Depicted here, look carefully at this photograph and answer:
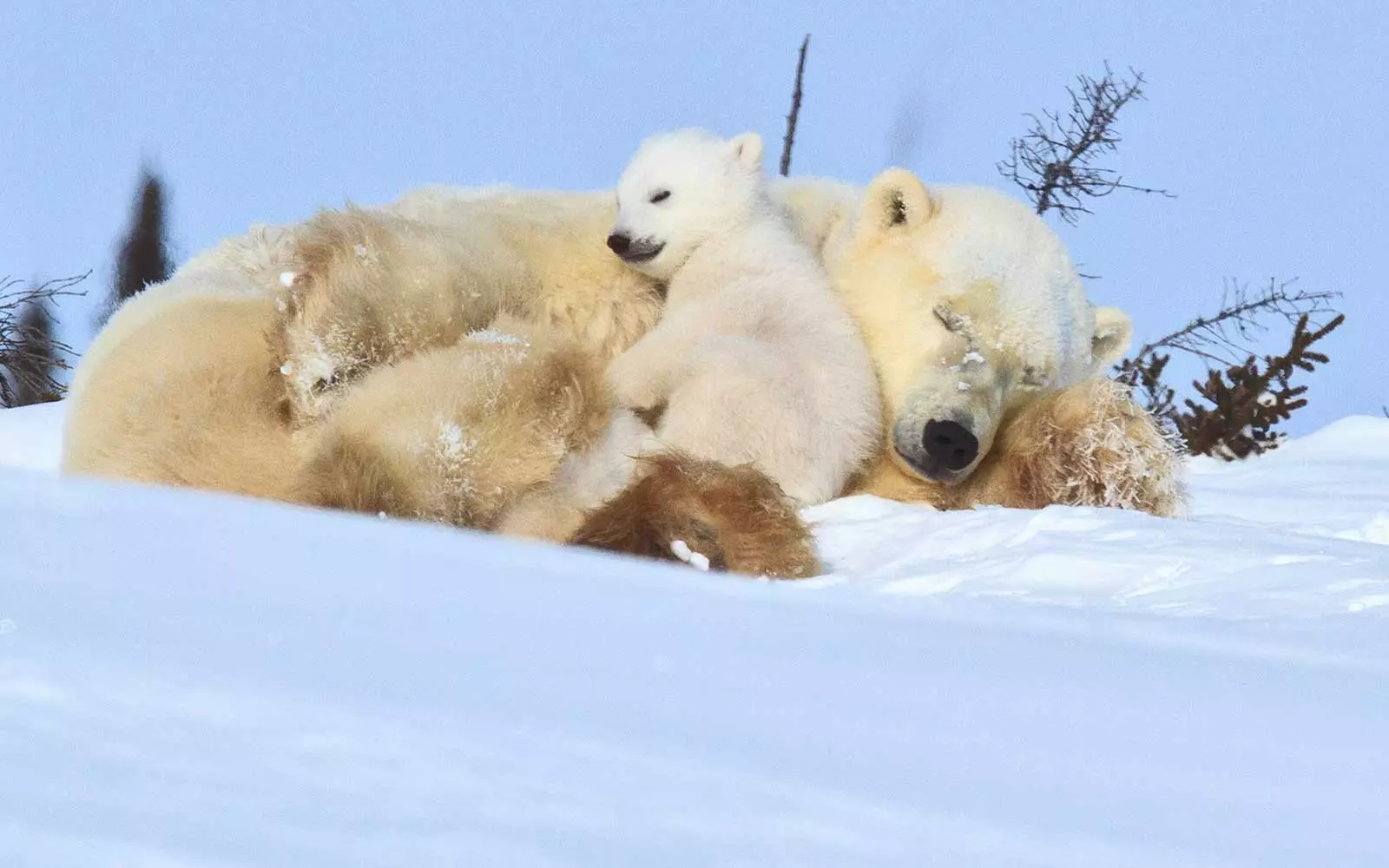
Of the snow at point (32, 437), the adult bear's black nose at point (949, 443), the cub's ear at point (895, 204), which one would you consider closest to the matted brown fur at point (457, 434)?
the adult bear's black nose at point (949, 443)

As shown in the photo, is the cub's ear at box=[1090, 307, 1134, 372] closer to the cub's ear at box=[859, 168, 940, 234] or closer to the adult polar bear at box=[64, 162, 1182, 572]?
the adult polar bear at box=[64, 162, 1182, 572]

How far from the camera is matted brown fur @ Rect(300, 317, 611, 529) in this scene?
247 cm

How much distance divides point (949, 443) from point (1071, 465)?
0.32 metres

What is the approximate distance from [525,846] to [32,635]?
16.7 inches

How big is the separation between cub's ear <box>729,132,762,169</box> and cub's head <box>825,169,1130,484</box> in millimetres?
278

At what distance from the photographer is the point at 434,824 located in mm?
657

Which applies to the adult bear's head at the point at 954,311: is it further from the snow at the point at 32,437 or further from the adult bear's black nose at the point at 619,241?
the snow at the point at 32,437

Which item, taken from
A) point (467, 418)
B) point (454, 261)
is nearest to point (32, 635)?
point (467, 418)

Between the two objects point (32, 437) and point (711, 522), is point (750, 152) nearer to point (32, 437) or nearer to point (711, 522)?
point (711, 522)

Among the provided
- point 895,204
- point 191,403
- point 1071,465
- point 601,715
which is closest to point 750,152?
point 895,204

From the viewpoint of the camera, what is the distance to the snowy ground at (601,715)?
0.66 m

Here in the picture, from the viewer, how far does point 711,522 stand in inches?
93.9

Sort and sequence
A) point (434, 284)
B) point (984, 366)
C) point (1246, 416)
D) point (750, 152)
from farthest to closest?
point (1246, 416) < point (750, 152) < point (984, 366) < point (434, 284)

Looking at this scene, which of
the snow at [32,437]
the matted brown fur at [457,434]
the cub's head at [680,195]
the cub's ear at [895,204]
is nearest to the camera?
the matted brown fur at [457,434]
